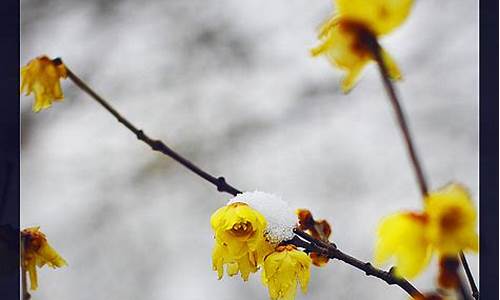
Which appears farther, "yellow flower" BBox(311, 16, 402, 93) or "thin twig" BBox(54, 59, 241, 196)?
"thin twig" BBox(54, 59, 241, 196)

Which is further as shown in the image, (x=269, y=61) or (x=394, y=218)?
(x=269, y=61)

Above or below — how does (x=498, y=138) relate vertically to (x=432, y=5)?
below

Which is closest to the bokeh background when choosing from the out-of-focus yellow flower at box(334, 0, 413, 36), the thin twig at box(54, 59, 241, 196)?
the thin twig at box(54, 59, 241, 196)

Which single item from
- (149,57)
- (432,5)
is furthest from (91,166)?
(432,5)

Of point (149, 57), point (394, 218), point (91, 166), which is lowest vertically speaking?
point (394, 218)

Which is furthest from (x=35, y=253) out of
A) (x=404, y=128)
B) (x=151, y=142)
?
(x=404, y=128)

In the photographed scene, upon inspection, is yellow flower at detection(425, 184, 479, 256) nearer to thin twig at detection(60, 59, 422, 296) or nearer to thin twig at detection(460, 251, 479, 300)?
thin twig at detection(460, 251, 479, 300)

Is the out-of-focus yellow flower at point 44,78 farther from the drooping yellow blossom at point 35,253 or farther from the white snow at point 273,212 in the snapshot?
the white snow at point 273,212
